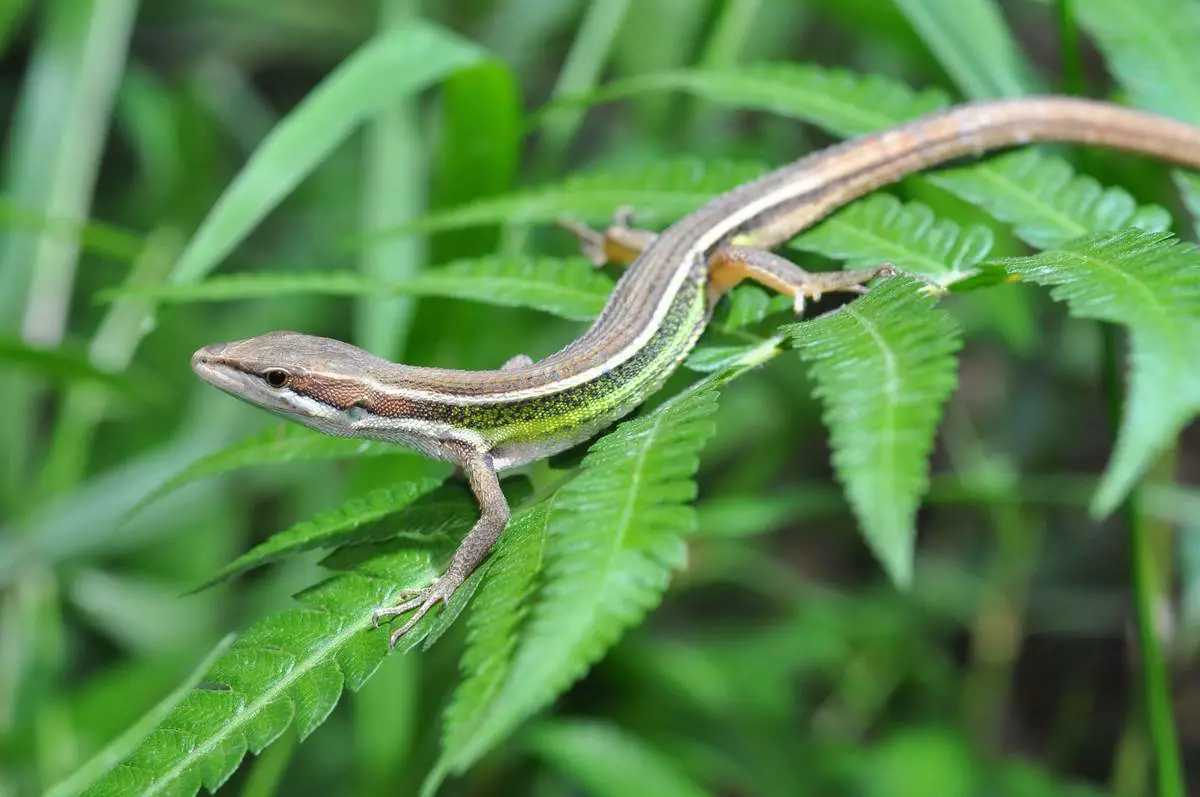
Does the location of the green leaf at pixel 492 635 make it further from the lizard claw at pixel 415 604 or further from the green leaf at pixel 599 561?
the lizard claw at pixel 415 604

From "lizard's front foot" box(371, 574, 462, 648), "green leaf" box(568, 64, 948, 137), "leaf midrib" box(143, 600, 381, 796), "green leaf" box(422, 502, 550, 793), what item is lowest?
"leaf midrib" box(143, 600, 381, 796)

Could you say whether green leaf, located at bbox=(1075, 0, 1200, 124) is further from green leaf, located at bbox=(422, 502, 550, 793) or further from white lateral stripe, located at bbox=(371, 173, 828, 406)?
green leaf, located at bbox=(422, 502, 550, 793)

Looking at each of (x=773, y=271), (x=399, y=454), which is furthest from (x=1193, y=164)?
(x=399, y=454)

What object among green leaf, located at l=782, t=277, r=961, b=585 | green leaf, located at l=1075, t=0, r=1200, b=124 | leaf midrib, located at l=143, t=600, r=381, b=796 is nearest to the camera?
green leaf, located at l=782, t=277, r=961, b=585

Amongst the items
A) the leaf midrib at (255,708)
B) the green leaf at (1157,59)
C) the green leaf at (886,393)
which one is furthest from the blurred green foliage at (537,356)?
the green leaf at (886,393)

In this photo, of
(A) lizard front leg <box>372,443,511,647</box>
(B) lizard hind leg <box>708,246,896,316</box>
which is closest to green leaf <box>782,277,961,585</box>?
(B) lizard hind leg <box>708,246,896,316</box>

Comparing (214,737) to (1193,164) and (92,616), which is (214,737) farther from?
(92,616)
